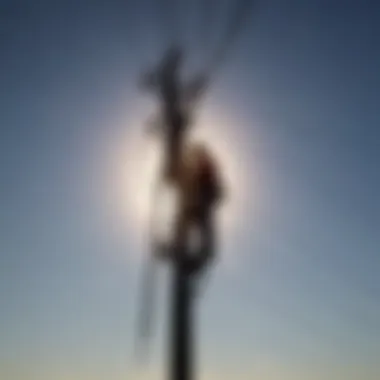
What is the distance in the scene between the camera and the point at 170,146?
37.6 ft

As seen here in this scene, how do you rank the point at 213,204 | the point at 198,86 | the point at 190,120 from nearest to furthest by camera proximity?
the point at 198,86, the point at 190,120, the point at 213,204

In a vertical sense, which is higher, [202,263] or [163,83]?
[163,83]

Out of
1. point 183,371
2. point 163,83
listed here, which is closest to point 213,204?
point 163,83

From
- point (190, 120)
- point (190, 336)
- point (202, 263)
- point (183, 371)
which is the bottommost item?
point (183, 371)

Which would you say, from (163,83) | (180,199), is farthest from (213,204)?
(163,83)

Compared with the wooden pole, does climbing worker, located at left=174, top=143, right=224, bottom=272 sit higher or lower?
higher

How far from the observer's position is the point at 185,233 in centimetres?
1079

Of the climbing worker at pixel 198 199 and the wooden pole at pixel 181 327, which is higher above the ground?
the climbing worker at pixel 198 199

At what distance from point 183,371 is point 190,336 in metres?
0.90

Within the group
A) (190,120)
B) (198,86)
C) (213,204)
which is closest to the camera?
(198,86)

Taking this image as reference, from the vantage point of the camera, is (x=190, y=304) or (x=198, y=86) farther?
(x=190, y=304)

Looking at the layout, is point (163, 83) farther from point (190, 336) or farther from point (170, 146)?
point (190, 336)

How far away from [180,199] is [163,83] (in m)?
3.12

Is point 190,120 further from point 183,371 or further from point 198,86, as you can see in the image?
point 183,371
